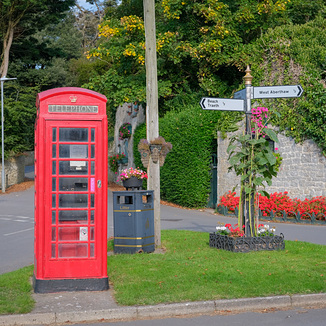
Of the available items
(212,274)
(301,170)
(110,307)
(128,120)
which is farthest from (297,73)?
(110,307)

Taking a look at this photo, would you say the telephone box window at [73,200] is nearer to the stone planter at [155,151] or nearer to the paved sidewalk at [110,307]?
the paved sidewalk at [110,307]

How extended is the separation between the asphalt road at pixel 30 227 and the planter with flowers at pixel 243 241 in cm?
254

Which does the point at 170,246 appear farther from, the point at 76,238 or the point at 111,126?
the point at 111,126

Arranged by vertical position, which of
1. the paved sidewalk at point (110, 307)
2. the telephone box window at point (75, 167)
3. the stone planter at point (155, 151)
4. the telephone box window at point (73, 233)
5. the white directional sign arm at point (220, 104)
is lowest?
the paved sidewalk at point (110, 307)

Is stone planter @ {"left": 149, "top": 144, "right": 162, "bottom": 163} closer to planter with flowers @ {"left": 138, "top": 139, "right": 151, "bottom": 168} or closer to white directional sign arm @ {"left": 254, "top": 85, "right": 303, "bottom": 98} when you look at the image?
planter with flowers @ {"left": 138, "top": 139, "right": 151, "bottom": 168}

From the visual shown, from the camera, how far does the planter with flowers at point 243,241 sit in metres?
10.7

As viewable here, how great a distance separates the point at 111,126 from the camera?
4475cm

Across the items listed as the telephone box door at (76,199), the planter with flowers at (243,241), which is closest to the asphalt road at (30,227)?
the planter with flowers at (243,241)

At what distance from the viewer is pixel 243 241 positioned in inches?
420

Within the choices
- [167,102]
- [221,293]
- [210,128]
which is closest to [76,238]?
[221,293]

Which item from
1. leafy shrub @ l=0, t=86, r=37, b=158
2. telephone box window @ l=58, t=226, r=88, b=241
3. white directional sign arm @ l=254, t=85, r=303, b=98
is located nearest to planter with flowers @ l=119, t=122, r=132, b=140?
leafy shrub @ l=0, t=86, r=37, b=158

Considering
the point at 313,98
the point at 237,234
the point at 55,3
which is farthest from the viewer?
the point at 55,3

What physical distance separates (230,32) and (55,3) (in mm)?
13662

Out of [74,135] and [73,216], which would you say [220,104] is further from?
[73,216]
